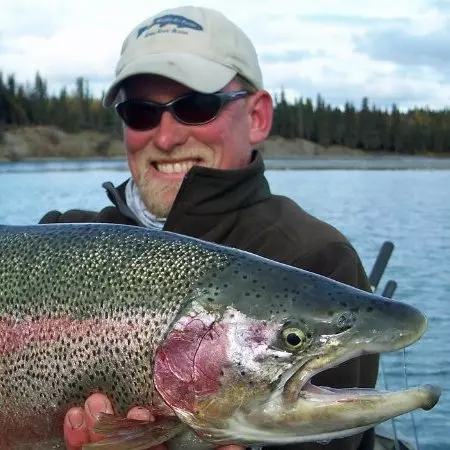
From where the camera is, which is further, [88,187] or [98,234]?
[88,187]

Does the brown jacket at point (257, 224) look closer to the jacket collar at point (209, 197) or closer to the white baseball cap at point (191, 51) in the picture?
the jacket collar at point (209, 197)

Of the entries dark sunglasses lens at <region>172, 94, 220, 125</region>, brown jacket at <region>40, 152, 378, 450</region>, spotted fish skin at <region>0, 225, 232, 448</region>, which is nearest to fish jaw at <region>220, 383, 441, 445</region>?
spotted fish skin at <region>0, 225, 232, 448</region>

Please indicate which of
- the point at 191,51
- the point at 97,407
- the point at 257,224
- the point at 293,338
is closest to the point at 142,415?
the point at 97,407

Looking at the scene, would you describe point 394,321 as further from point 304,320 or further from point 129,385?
point 129,385

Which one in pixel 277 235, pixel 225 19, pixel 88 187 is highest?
pixel 225 19

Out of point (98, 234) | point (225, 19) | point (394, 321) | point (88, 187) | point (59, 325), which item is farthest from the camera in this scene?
point (88, 187)

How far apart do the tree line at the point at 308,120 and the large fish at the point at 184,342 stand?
3668 inches

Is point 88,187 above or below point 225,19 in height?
below

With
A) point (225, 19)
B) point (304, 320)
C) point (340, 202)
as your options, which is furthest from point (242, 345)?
point (340, 202)

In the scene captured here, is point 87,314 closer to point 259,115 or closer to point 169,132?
point 169,132

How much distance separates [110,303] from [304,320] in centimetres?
65

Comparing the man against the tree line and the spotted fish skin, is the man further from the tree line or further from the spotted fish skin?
the tree line

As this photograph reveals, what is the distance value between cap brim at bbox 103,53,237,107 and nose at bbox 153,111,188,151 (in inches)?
7.0

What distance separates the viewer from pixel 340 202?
123ft
